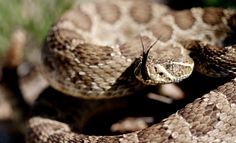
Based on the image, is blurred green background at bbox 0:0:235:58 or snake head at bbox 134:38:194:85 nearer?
snake head at bbox 134:38:194:85

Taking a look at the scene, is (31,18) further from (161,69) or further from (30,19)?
(161,69)

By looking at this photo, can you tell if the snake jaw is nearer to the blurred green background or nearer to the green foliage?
the blurred green background

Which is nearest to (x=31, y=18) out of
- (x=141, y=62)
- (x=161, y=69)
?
(x=141, y=62)

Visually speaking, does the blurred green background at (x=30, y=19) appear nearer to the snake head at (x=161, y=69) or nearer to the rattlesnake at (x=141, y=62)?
the rattlesnake at (x=141, y=62)

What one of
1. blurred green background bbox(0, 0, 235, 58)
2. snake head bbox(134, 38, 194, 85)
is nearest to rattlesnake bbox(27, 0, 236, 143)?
snake head bbox(134, 38, 194, 85)

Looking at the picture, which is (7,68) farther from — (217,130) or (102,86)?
(217,130)

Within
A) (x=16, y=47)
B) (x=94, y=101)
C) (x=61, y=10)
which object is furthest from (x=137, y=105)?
(x=61, y=10)
